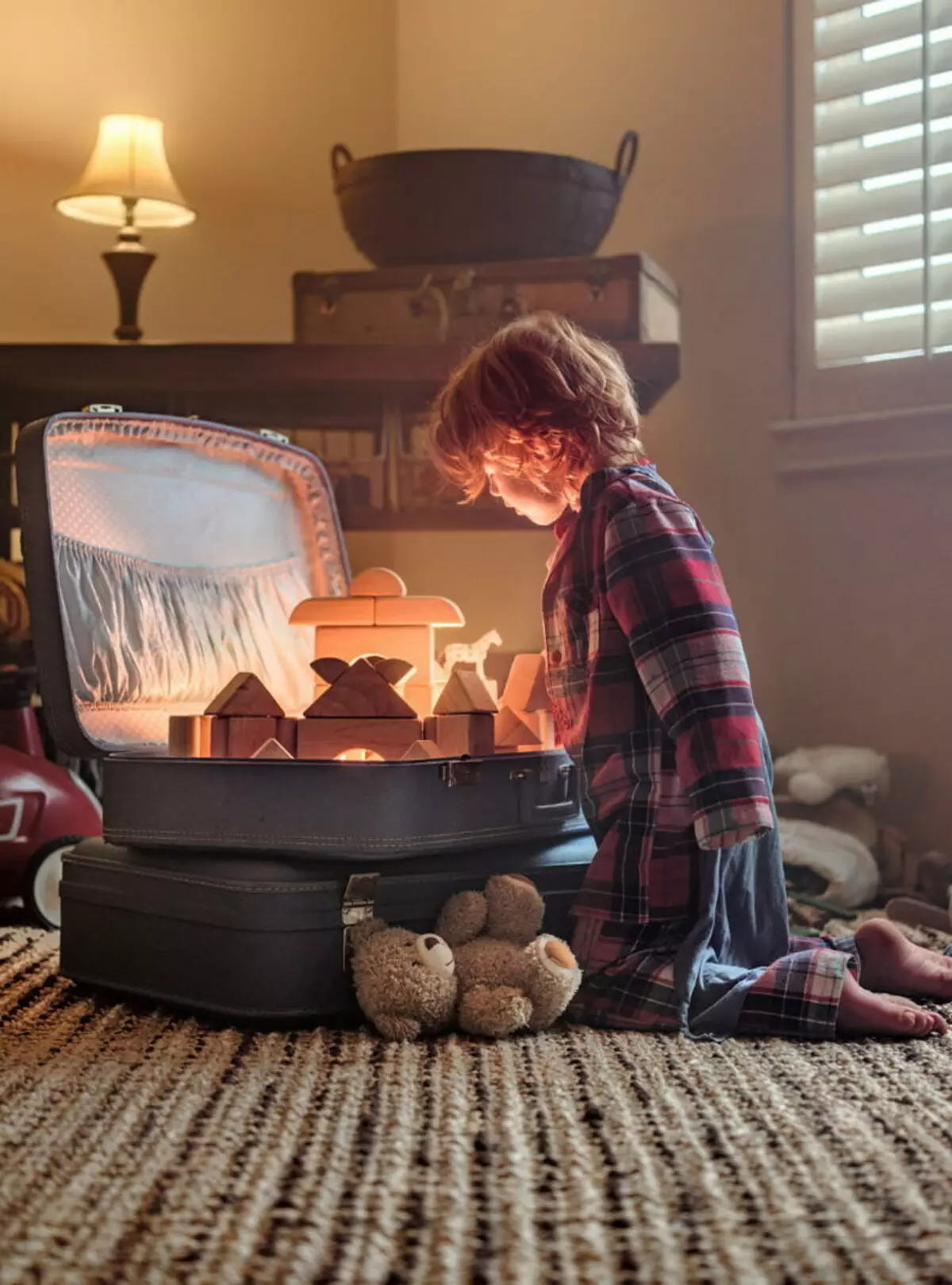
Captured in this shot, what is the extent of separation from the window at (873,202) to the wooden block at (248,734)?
1.37m

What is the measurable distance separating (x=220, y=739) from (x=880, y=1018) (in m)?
0.66

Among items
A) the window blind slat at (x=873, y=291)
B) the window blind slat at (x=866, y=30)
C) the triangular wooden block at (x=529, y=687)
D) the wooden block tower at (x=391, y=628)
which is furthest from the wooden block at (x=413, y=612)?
the window blind slat at (x=866, y=30)

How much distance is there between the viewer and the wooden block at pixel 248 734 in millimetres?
1373

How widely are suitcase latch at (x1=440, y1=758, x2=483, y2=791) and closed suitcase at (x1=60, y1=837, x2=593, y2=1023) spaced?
80 millimetres

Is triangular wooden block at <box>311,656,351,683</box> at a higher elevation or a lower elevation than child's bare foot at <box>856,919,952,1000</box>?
higher

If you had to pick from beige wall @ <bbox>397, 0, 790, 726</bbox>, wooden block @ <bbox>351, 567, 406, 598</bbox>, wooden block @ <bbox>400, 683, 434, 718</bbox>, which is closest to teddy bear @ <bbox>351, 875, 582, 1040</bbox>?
wooden block @ <bbox>400, 683, 434, 718</bbox>

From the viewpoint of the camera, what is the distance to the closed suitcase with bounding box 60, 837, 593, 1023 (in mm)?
1259

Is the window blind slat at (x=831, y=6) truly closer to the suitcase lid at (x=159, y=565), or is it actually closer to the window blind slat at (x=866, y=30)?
the window blind slat at (x=866, y=30)

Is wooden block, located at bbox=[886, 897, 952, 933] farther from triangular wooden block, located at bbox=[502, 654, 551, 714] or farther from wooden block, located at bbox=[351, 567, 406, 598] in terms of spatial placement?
wooden block, located at bbox=[351, 567, 406, 598]

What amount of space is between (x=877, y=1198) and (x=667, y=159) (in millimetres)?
2172

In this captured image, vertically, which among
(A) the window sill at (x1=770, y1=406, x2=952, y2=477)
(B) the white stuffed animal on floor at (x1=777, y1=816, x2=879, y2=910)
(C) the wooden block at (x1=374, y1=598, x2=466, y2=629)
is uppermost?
(A) the window sill at (x1=770, y1=406, x2=952, y2=477)

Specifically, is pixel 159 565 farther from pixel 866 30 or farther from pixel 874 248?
pixel 866 30

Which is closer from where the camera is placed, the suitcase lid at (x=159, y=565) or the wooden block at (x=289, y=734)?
the wooden block at (x=289, y=734)

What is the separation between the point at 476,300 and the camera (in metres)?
2.33
